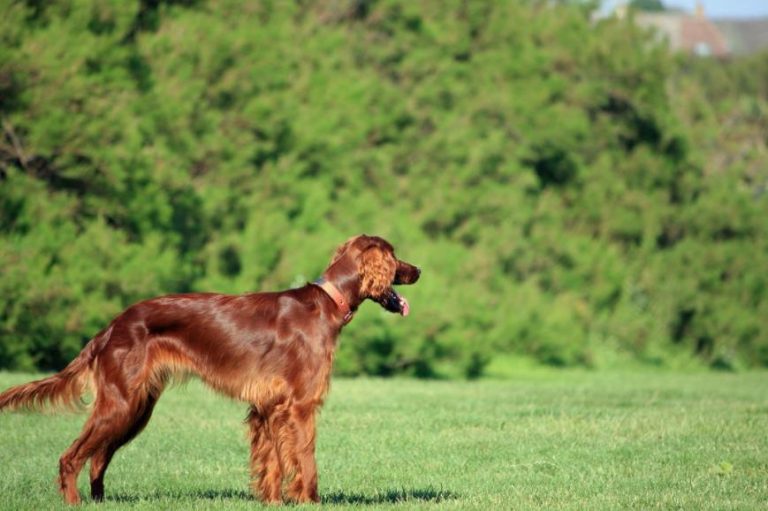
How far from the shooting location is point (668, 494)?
31.3 ft

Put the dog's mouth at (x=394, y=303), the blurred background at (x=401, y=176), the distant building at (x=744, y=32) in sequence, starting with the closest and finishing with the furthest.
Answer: the dog's mouth at (x=394, y=303)
the blurred background at (x=401, y=176)
the distant building at (x=744, y=32)

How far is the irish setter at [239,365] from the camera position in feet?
28.9

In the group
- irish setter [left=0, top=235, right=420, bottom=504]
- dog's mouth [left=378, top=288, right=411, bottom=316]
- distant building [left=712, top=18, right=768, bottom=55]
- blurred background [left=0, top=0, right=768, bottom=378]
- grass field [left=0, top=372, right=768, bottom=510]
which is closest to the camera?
irish setter [left=0, top=235, right=420, bottom=504]

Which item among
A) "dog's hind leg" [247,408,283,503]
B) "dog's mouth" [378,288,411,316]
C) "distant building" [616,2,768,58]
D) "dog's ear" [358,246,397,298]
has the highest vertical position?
"distant building" [616,2,768,58]

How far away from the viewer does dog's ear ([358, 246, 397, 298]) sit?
29.9 ft

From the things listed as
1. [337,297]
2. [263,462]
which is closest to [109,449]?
[263,462]

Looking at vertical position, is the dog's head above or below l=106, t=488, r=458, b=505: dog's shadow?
above

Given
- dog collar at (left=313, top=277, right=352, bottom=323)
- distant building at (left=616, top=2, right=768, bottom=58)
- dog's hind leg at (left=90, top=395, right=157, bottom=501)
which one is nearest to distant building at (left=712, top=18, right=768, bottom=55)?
distant building at (left=616, top=2, right=768, bottom=58)

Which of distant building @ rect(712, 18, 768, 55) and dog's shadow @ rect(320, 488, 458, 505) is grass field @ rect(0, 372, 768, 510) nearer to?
dog's shadow @ rect(320, 488, 458, 505)

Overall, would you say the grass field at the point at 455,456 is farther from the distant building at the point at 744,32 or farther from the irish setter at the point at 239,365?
the distant building at the point at 744,32

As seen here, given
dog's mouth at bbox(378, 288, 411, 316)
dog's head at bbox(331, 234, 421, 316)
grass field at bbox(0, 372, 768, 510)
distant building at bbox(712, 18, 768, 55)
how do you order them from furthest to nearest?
distant building at bbox(712, 18, 768, 55)
grass field at bbox(0, 372, 768, 510)
dog's mouth at bbox(378, 288, 411, 316)
dog's head at bbox(331, 234, 421, 316)

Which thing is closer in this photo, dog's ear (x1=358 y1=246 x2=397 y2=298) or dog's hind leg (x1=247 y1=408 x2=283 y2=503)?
dog's hind leg (x1=247 y1=408 x2=283 y2=503)

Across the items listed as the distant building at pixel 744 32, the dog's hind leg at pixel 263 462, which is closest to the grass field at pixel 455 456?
the dog's hind leg at pixel 263 462

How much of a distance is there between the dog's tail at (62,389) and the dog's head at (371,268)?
1.67 m
